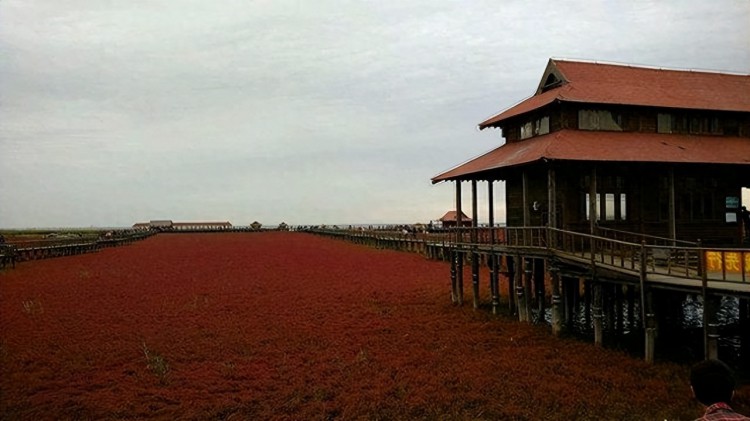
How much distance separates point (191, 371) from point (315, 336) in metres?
4.58

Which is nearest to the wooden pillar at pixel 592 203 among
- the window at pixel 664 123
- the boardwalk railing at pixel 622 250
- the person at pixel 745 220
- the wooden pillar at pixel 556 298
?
the boardwalk railing at pixel 622 250

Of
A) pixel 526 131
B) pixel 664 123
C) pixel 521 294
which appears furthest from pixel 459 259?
pixel 664 123

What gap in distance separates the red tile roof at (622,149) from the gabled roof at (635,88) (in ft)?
4.19

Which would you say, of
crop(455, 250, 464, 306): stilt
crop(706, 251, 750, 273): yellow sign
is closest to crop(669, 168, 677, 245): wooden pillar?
crop(706, 251, 750, 273): yellow sign

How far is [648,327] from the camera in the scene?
46.6 ft

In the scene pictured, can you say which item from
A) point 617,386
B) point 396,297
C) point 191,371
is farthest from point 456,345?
point 396,297

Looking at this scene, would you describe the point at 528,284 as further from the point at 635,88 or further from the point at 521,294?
the point at 635,88

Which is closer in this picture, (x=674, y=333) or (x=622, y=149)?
(x=674, y=333)

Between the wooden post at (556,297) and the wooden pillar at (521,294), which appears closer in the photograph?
the wooden post at (556,297)

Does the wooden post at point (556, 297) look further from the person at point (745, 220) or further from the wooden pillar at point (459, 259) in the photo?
the person at point (745, 220)

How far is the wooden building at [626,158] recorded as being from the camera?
63.4 ft

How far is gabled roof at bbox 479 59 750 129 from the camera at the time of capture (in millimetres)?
22109

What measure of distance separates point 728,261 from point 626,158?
6.31 metres

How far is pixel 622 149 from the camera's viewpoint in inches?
768
